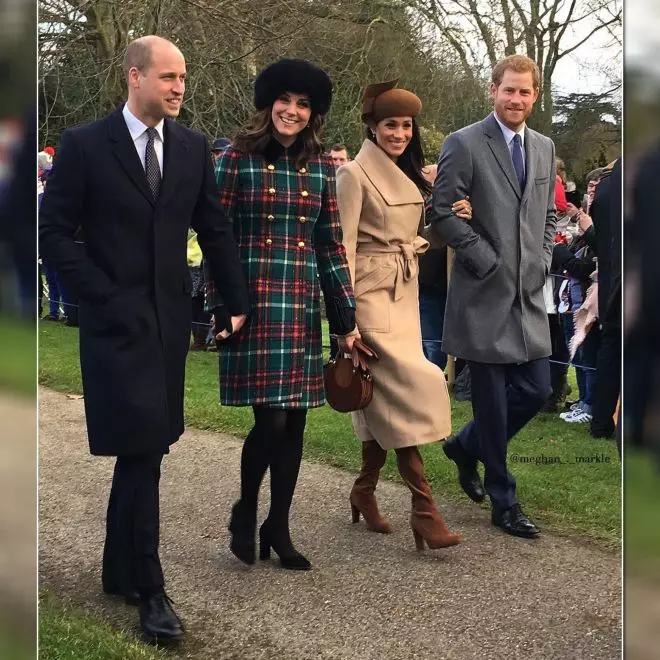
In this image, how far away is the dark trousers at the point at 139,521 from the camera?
10.8ft

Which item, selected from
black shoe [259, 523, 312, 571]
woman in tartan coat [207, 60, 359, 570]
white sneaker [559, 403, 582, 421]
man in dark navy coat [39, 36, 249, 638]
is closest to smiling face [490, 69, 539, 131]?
woman in tartan coat [207, 60, 359, 570]

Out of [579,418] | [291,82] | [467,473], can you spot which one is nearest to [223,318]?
[291,82]

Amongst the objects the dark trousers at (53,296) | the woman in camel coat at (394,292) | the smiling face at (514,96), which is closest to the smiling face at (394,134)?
the woman in camel coat at (394,292)

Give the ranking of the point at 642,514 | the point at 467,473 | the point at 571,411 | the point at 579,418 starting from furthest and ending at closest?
the point at 571,411, the point at 579,418, the point at 467,473, the point at 642,514

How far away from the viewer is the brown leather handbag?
3.90 metres

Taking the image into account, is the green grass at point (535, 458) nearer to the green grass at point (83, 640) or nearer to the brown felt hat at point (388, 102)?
the green grass at point (83, 640)

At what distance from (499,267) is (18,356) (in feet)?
7.25

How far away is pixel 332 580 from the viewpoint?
145 inches

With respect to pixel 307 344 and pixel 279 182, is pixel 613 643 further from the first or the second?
pixel 279 182

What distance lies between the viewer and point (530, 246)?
4.29 m

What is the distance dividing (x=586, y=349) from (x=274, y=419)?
2.08 meters

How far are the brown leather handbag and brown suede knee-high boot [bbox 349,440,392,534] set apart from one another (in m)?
0.34

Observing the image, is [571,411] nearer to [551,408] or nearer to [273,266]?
[551,408]

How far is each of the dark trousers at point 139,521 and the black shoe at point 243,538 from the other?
536 mm
